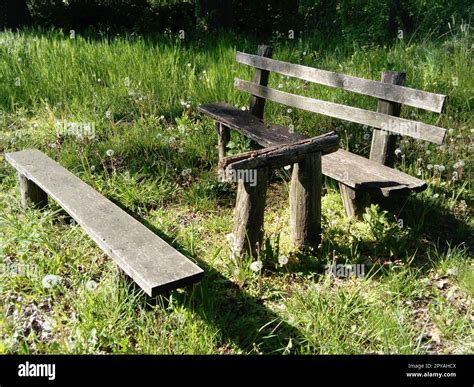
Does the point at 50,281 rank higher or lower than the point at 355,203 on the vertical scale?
lower

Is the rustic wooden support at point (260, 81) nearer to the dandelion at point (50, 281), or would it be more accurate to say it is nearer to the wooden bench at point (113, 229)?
the wooden bench at point (113, 229)

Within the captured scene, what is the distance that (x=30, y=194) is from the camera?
14.1ft

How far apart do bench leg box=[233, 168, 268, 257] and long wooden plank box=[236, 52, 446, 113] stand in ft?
4.24

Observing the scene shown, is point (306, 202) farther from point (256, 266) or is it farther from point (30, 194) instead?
point (30, 194)

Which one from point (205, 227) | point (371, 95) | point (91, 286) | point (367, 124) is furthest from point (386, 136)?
point (91, 286)

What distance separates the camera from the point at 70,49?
7.03 metres

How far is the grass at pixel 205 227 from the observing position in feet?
9.61

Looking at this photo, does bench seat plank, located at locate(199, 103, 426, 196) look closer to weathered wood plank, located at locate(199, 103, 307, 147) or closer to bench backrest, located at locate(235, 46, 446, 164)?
weathered wood plank, located at locate(199, 103, 307, 147)

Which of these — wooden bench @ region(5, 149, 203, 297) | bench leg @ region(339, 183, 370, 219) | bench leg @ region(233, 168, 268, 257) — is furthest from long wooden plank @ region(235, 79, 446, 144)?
wooden bench @ region(5, 149, 203, 297)

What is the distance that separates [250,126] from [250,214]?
1.54 meters

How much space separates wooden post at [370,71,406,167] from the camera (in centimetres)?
409

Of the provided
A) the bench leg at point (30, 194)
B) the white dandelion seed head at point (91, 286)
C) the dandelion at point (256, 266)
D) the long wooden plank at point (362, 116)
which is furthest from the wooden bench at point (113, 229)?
the long wooden plank at point (362, 116)

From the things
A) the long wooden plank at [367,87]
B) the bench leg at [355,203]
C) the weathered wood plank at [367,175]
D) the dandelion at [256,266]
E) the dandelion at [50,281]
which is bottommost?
the dandelion at [50,281]
